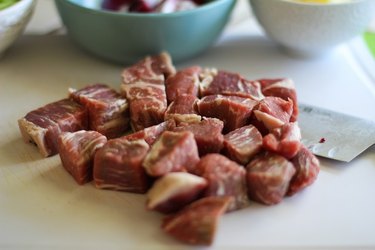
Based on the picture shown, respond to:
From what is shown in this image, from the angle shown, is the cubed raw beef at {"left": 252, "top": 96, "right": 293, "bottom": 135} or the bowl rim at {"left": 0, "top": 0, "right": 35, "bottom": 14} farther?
the bowl rim at {"left": 0, "top": 0, "right": 35, "bottom": 14}

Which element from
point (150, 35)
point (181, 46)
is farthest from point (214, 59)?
point (150, 35)

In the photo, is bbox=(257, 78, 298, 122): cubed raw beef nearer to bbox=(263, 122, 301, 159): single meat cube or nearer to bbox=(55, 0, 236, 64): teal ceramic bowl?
bbox=(263, 122, 301, 159): single meat cube

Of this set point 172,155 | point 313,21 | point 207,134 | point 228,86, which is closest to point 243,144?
point 207,134

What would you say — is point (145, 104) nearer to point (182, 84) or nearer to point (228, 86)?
point (182, 84)

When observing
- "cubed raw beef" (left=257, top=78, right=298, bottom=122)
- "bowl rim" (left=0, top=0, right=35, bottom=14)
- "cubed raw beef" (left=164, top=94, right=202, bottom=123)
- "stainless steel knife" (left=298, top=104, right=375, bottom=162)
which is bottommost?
"stainless steel knife" (left=298, top=104, right=375, bottom=162)

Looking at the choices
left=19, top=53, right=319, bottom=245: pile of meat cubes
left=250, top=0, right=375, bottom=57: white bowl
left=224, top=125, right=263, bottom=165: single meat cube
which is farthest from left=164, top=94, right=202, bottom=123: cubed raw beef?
left=250, top=0, right=375, bottom=57: white bowl

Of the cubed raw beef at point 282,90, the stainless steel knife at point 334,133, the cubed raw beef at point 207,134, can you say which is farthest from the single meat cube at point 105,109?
the stainless steel knife at point 334,133
